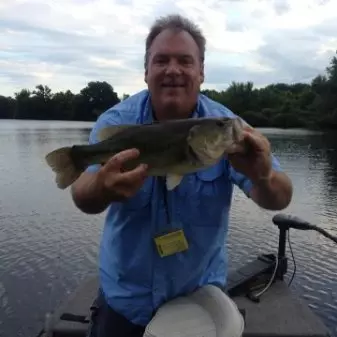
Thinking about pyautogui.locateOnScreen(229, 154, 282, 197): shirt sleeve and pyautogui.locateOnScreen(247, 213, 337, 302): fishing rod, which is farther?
pyautogui.locateOnScreen(247, 213, 337, 302): fishing rod

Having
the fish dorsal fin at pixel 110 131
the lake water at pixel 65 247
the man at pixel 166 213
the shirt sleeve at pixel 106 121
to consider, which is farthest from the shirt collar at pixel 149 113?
the lake water at pixel 65 247

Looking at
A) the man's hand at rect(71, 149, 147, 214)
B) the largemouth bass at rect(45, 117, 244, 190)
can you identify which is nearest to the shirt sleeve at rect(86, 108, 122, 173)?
the largemouth bass at rect(45, 117, 244, 190)

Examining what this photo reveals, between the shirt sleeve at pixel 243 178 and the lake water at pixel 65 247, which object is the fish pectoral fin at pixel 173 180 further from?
the lake water at pixel 65 247

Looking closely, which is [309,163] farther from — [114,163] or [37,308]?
[114,163]

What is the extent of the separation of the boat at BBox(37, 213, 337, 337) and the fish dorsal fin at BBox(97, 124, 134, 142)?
250cm

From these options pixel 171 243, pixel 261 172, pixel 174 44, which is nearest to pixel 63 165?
pixel 171 243

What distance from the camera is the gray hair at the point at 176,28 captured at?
11.2 feet

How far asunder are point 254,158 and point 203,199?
0.57 metres

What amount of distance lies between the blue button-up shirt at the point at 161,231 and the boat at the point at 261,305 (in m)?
1.69

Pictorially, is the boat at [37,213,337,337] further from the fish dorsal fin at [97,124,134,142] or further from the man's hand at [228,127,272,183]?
the fish dorsal fin at [97,124,134,142]

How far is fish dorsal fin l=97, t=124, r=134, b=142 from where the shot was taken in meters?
2.94

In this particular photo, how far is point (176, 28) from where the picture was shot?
337cm

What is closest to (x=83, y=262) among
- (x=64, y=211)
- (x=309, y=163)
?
(x=64, y=211)

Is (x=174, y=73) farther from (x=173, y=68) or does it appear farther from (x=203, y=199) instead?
(x=203, y=199)
